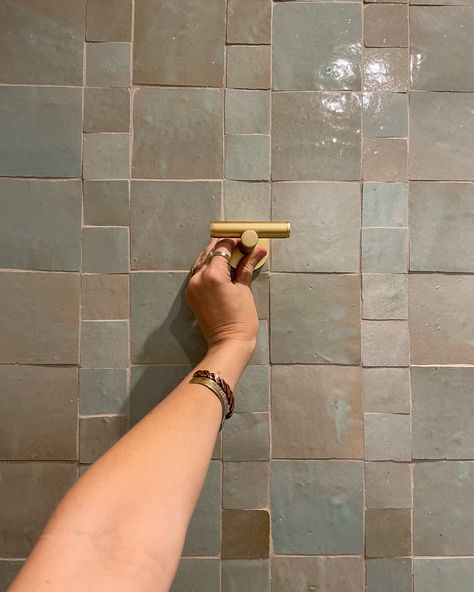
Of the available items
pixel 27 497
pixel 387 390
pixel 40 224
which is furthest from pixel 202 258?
pixel 27 497

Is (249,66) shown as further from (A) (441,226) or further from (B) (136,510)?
(B) (136,510)

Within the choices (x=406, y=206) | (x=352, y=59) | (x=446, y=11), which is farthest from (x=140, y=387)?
(x=446, y=11)

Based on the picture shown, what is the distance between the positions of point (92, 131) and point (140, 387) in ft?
1.45

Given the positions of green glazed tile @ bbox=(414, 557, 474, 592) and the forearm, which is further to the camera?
green glazed tile @ bbox=(414, 557, 474, 592)

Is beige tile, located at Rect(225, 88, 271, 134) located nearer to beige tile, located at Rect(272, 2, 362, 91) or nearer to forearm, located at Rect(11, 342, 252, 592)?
beige tile, located at Rect(272, 2, 362, 91)

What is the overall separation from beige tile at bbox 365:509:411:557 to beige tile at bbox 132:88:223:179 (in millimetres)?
639

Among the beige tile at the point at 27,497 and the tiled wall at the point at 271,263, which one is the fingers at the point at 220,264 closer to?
the tiled wall at the point at 271,263

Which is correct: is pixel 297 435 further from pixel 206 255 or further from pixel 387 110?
pixel 387 110

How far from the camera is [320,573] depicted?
2.82 ft

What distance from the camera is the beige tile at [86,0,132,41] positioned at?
2.85 ft

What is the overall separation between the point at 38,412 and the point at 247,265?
43 cm

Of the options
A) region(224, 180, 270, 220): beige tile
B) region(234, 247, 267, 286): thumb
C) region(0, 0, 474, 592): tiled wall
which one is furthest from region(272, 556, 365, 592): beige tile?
region(224, 180, 270, 220): beige tile

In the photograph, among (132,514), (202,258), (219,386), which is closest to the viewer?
(132,514)

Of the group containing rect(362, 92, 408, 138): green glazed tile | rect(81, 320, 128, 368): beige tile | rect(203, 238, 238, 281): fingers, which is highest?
rect(362, 92, 408, 138): green glazed tile
